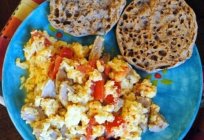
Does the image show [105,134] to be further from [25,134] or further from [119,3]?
[119,3]

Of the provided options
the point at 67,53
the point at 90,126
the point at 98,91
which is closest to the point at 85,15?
the point at 67,53

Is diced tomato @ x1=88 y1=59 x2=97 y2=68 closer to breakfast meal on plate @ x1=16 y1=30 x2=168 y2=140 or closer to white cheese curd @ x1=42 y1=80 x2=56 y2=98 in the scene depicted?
breakfast meal on plate @ x1=16 y1=30 x2=168 y2=140

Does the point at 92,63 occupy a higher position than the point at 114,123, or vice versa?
the point at 92,63

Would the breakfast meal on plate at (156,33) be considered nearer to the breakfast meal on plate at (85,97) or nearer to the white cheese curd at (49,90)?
the breakfast meal on plate at (85,97)

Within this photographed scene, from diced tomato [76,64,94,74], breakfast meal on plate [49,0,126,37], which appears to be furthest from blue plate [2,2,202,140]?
diced tomato [76,64,94,74]

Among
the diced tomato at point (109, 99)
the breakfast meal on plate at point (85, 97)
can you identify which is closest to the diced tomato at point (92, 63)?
the breakfast meal on plate at point (85, 97)

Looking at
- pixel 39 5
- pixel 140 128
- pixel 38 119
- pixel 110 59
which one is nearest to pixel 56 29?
pixel 39 5

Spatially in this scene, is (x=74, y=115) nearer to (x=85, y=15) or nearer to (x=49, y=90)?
(x=49, y=90)

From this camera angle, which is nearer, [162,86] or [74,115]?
[74,115]
